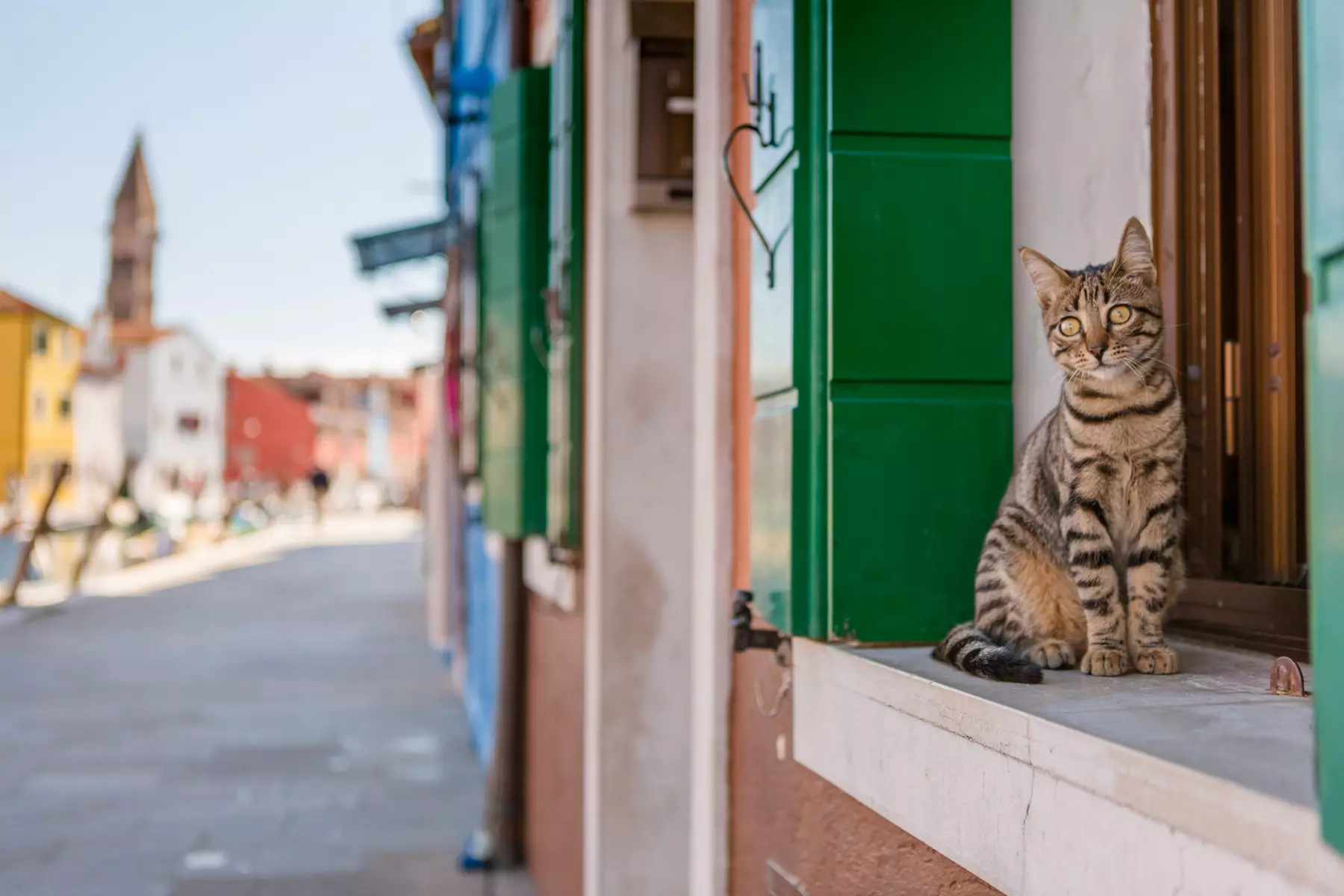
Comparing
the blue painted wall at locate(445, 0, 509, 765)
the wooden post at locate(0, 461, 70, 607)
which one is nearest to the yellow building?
the wooden post at locate(0, 461, 70, 607)

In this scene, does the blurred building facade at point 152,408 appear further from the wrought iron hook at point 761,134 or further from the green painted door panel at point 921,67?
the green painted door panel at point 921,67

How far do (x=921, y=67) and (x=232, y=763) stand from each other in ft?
20.9

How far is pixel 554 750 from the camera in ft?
15.6

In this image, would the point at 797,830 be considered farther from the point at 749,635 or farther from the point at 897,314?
the point at 897,314

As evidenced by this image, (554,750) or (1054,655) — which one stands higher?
(1054,655)

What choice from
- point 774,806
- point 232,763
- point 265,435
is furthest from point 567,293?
point 265,435

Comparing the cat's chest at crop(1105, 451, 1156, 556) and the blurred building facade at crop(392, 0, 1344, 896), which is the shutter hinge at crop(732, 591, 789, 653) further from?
the cat's chest at crop(1105, 451, 1156, 556)

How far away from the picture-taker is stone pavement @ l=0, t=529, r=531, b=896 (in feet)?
17.4

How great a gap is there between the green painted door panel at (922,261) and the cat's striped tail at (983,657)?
418 millimetres

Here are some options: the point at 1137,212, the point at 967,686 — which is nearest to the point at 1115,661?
the point at 967,686

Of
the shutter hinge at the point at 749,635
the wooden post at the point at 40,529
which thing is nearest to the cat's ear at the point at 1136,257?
the shutter hinge at the point at 749,635

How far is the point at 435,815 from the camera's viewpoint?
6230mm

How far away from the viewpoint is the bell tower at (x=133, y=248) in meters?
67.7

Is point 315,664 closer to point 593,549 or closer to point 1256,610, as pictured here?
point 593,549
